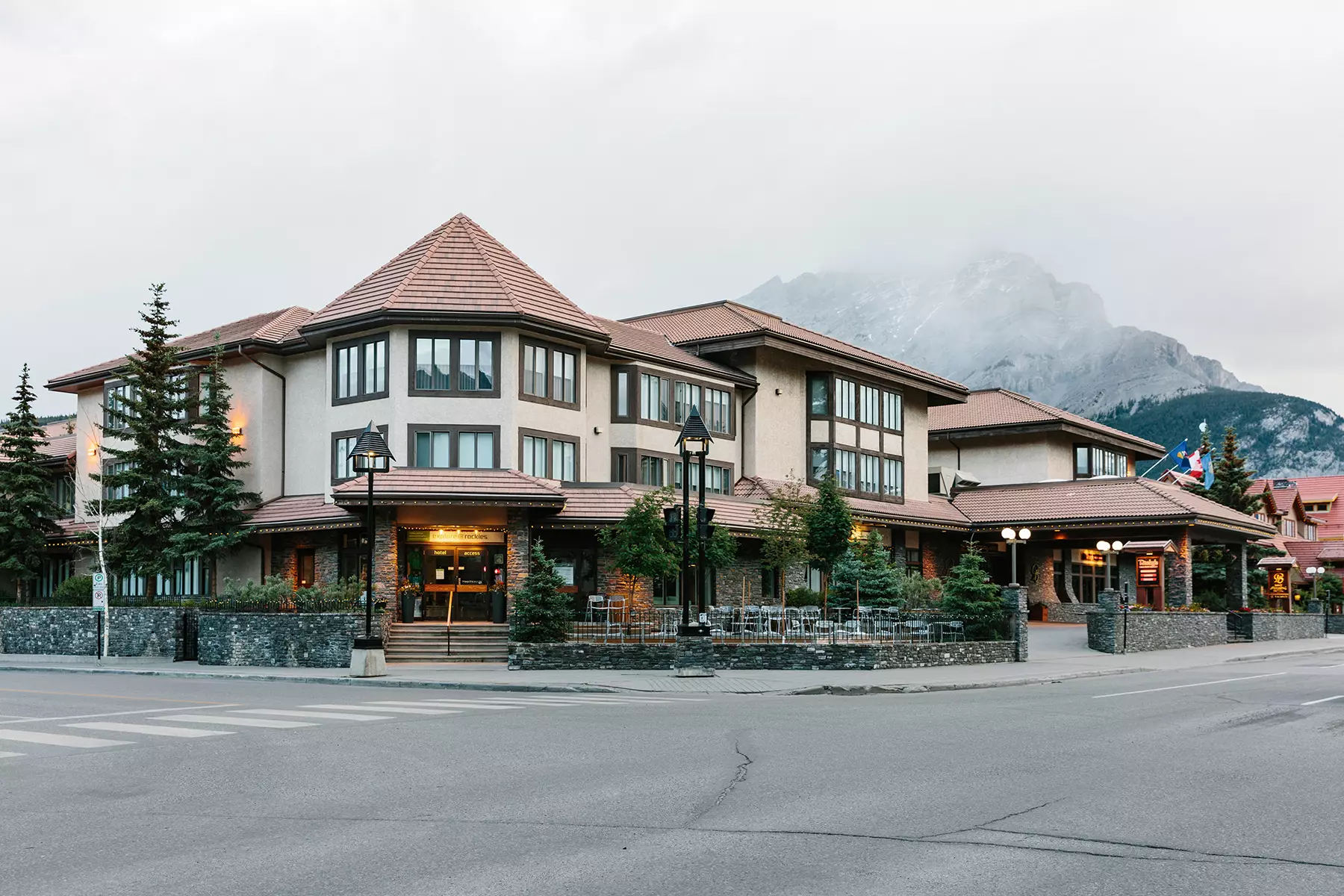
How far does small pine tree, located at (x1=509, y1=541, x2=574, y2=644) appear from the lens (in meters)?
30.1

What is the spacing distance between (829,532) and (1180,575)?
17729 millimetres

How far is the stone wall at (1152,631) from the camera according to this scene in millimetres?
37781

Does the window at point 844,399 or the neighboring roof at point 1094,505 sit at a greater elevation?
the window at point 844,399

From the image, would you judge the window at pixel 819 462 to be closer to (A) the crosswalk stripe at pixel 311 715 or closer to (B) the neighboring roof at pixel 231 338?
(B) the neighboring roof at pixel 231 338

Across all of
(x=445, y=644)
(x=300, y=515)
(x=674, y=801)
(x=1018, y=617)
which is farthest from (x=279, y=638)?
(x=674, y=801)

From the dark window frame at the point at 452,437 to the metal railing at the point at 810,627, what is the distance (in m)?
5.86

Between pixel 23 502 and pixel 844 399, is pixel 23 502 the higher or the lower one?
the lower one

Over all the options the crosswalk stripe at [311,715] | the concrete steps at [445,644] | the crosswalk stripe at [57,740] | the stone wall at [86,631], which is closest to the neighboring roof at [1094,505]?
the concrete steps at [445,644]

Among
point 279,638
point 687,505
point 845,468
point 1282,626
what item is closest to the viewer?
point 687,505

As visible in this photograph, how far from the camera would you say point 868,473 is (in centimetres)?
5016

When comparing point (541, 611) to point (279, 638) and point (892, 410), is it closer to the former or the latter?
point (279, 638)

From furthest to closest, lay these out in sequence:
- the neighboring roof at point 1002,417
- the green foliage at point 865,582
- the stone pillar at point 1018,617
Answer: the neighboring roof at point 1002,417, the green foliage at point 865,582, the stone pillar at point 1018,617

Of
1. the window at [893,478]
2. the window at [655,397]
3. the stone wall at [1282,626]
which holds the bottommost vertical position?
the stone wall at [1282,626]

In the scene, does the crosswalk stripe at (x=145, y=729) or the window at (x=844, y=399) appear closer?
the crosswalk stripe at (x=145, y=729)
